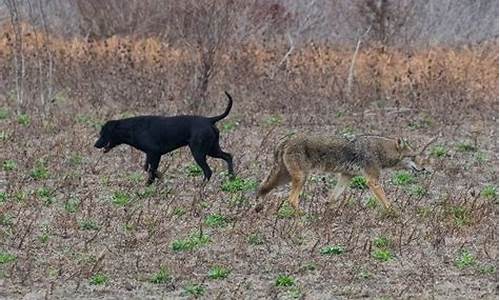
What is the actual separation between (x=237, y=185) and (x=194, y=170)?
130 cm

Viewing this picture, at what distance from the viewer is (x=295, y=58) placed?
22.6 metres

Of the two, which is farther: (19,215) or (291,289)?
(19,215)

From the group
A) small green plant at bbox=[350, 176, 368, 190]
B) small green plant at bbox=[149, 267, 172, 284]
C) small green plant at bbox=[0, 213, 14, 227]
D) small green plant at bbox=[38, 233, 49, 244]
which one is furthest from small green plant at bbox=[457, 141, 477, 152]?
small green plant at bbox=[149, 267, 172, 284]

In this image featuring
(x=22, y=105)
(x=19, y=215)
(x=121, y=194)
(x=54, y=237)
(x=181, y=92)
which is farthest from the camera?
(x=181, y=92)

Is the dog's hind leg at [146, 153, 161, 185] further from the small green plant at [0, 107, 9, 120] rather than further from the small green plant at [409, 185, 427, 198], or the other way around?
the small green plant at [0, 107, 9, 120]

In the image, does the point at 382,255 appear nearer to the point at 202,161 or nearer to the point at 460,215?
the point at 460,215

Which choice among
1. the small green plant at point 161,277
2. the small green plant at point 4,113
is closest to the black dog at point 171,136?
the small green plant at point 161,277

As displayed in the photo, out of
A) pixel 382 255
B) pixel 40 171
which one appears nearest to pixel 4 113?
pixel 40 171

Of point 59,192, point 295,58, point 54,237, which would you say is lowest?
point 295,58

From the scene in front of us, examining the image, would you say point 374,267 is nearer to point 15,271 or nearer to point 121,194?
point 15,271

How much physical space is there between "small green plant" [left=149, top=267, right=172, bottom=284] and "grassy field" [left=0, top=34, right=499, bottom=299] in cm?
2

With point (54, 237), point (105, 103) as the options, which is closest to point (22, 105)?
point (105, 103)

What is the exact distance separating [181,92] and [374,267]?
440 inches

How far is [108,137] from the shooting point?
1309 cm
